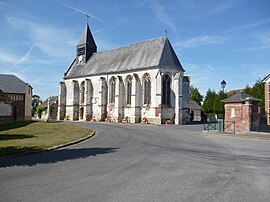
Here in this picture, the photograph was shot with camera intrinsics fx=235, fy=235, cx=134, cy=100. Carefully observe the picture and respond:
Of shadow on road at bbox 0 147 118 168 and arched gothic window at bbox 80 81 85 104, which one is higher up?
arched gothic window at bbox 80 81 85 104

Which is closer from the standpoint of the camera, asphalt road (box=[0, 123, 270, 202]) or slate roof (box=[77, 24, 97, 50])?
asphalt road (box=[0, 123, 270, 202])

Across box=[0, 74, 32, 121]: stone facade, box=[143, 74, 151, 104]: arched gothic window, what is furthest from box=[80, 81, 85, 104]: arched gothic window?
box=[143, 74, 151, 104]: arched gothic window

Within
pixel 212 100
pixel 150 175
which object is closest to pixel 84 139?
pixel 150 175

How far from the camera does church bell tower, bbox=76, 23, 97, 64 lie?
44.3m

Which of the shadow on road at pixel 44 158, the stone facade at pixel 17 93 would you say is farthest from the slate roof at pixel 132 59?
the shadow on road at pixel 44 158

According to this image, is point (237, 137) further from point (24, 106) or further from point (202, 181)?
point (24, 106)

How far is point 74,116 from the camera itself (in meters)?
41.5

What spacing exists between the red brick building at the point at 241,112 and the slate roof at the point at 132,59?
14380mm

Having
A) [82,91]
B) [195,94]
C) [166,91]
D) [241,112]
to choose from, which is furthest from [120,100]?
[195,94]

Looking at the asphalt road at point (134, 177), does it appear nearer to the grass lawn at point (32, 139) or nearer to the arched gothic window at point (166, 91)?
the grass lawn at point (32, 139)

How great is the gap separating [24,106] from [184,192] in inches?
1352

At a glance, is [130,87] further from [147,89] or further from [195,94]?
[195,94]

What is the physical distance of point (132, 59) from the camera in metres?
34.9

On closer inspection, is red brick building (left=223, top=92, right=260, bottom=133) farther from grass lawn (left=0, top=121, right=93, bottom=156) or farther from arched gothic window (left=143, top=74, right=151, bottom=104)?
arched gothic window (left=143, top=74, right=151, bottom=104)
